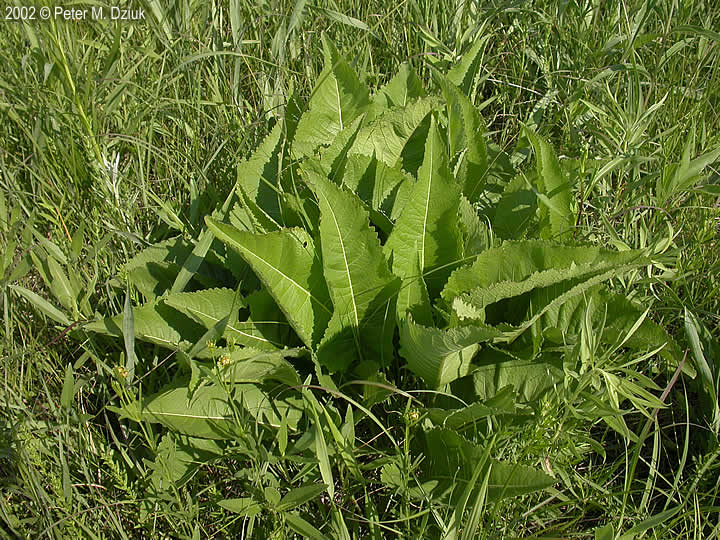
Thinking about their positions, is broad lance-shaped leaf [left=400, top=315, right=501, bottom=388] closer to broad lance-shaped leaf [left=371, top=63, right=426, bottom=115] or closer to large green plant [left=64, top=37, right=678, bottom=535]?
large green plant [left=64, top=37, right=678, bottom=535]

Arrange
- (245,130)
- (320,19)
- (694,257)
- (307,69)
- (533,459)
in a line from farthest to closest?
(320,19) < (307,69) < (245,130) < (694,257) < (533,459)

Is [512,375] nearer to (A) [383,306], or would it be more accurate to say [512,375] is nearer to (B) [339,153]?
(A) [383,306]

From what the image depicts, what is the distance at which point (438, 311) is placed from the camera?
1.59 metres

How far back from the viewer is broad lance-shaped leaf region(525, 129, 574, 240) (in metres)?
1.60

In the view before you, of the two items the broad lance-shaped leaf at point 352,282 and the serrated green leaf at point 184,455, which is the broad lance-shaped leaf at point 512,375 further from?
the serrated green leaf at point 184,455

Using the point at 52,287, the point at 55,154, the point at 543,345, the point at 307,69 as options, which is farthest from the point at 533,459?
the point at 55,154

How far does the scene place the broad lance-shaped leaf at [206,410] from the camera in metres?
1.49

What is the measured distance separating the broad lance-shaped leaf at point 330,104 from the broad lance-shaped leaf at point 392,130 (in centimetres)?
13

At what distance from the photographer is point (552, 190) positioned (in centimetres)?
162

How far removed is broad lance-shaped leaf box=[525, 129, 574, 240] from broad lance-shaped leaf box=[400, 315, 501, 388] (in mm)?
376

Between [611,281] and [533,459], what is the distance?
20.2 inches

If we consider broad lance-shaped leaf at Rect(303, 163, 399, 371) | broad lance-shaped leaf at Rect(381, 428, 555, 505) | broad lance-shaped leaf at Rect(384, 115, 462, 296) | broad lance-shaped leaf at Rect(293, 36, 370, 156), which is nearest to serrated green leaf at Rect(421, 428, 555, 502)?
broad lance-shaped leaf at Rect(381, 428, 555, 505)

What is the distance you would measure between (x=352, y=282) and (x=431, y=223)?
0.23 metres

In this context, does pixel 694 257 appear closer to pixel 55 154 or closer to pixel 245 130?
pixel 245 130
